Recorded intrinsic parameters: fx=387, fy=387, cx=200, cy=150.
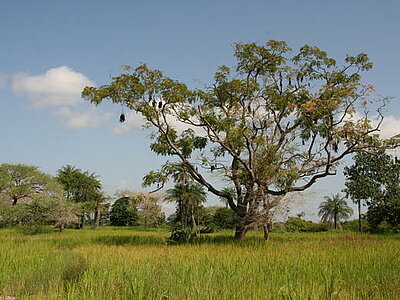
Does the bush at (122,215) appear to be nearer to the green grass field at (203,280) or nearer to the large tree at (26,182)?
the large tree at (26,182)

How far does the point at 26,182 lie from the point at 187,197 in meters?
16.6

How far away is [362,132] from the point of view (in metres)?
16.7

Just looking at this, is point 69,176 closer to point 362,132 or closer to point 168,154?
point 168,154

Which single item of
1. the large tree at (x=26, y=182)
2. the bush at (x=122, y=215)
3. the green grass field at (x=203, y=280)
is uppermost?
the large tree at (x=26, y=182)

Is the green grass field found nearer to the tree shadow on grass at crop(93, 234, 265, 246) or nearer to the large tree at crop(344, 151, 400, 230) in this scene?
the tree shadow on grass at crop(93, 234, 265, 246)

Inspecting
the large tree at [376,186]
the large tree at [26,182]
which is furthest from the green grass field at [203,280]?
the large tree at [26,182]

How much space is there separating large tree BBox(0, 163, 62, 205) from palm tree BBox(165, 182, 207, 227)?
38.8 feet

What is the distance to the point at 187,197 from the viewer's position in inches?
1547

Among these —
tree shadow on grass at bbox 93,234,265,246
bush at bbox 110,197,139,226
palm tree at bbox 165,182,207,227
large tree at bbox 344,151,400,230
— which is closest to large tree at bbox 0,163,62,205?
palm tree at bbox 165,182,207,227

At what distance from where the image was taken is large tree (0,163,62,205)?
3838 cm

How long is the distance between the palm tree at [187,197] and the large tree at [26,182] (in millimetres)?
11819

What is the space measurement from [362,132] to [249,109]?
5.05 metres

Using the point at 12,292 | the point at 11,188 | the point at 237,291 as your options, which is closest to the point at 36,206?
the point at 11,188

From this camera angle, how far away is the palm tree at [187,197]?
129ft
